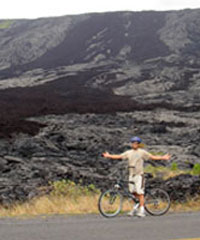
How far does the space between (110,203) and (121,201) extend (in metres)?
0.29

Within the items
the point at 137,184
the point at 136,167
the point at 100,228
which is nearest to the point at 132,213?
the point at 137,184

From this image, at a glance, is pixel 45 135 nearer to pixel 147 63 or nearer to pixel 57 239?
pixel 57 239

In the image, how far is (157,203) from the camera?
11992 mm

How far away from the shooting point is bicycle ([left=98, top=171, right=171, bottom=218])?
37.3ft

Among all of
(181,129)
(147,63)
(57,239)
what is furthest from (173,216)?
(147,63)

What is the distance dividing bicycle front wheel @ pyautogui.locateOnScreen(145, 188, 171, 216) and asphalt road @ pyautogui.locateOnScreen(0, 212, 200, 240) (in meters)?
0.35

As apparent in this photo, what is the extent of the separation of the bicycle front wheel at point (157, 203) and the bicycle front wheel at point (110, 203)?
79 cm

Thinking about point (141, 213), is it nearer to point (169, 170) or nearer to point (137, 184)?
point (137, 184)

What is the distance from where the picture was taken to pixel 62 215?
1148 centimetres

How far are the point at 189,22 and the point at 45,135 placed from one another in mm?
98054

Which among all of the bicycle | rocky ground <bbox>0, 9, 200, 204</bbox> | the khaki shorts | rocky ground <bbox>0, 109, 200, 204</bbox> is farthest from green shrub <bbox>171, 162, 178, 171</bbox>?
the khaki shorts

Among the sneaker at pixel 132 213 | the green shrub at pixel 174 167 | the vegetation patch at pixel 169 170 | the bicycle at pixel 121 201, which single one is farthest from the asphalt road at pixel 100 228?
the green shrub at pixel 174 167

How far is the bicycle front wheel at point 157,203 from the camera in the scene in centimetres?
1177

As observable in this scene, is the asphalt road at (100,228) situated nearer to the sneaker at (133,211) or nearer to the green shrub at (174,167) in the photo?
the sneaker at (133,211)
